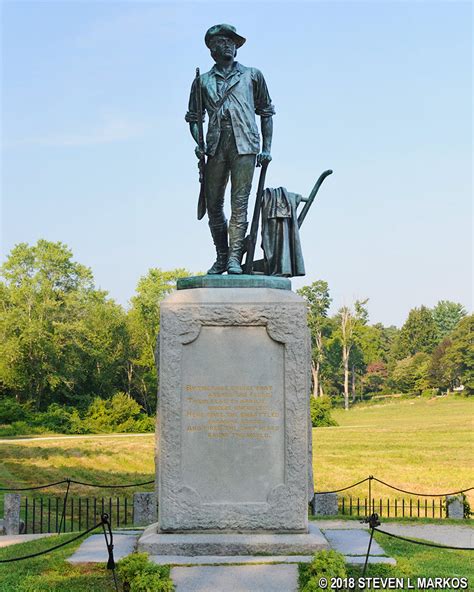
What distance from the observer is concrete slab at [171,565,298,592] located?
711 cm

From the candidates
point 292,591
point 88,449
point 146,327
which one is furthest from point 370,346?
point 292,591

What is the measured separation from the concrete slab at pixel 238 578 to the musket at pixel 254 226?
3350 mm

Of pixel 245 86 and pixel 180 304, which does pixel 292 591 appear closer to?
pixel 180 304

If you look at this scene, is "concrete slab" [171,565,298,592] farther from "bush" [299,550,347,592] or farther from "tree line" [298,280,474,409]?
"tree line" [298,280,474,409]

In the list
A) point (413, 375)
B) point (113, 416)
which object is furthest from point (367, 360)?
point (113, 416)

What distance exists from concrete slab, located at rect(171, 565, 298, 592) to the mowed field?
471 inches

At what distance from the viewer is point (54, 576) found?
25.3 feet

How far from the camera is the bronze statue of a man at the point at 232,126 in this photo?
883cm

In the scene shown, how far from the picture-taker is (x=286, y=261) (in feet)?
30.1

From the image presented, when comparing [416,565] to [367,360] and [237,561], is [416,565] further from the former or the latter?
[367,360]

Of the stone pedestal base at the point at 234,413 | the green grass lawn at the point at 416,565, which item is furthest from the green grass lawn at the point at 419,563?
the stone pedestal base at the point at 234,413

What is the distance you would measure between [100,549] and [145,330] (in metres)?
43.6

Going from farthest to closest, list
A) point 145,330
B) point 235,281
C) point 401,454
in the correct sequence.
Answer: point 145,330, point 401,454, point 235,281

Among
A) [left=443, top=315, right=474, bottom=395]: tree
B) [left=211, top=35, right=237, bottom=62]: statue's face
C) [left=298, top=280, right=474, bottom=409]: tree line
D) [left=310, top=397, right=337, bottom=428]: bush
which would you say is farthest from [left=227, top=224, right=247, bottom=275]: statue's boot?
[left=443, top=315, right=474, bottom=395]: tree
